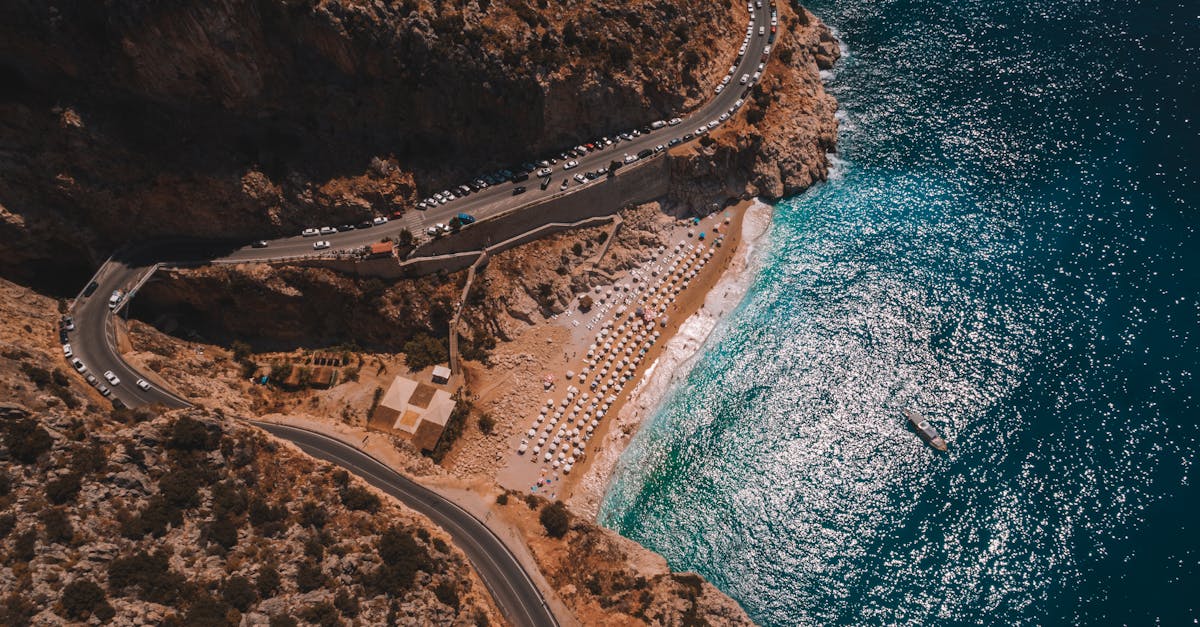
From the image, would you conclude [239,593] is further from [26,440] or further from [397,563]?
[26,440]

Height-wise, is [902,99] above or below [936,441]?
above

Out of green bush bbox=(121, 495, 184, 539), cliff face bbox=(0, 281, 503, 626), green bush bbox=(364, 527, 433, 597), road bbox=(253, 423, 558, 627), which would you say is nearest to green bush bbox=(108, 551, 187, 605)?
cliff face bbox=(0, 281, 503, 626)

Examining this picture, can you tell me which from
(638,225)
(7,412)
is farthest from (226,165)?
(638,225)

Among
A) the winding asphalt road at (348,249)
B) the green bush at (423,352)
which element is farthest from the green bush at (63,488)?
the green bush at (423,352)

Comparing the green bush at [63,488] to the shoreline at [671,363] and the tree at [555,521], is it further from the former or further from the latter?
the shoreline at [671,363]

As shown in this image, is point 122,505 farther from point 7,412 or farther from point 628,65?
point 628,65
